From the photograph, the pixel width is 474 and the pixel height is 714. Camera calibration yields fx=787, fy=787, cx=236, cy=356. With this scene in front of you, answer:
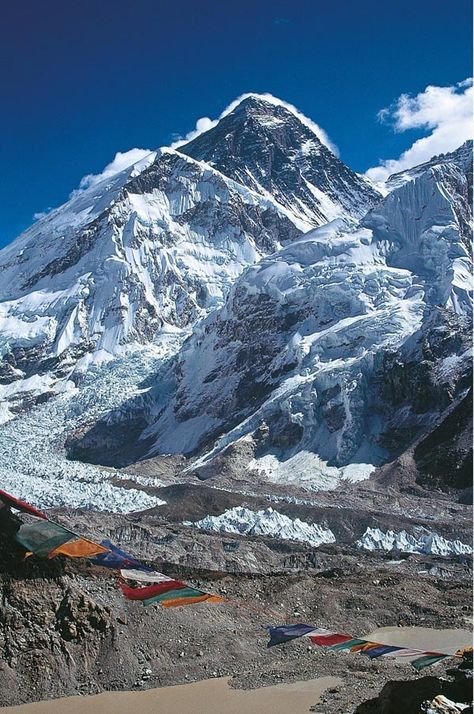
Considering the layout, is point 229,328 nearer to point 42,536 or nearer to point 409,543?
point 409,543

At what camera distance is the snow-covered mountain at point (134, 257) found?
134125mm

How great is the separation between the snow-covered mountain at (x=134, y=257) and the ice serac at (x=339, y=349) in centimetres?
2328

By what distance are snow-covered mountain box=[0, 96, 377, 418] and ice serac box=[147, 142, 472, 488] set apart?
76.4 ft

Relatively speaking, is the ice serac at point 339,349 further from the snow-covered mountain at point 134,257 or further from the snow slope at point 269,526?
the snow-covered mountain at point 134,257

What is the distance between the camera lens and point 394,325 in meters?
90.6

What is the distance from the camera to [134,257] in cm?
14875

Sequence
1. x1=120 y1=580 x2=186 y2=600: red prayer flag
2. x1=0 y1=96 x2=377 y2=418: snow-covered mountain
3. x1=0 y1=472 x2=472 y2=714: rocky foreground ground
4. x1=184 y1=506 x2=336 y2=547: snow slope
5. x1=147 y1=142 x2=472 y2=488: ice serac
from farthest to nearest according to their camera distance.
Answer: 1. x1=0 y1=96 x2=377 y2=418: snow-covered mountain
2. x1=147 y1=142 x2=472 y2=488: ice serac
3. x1=184 y1=506 x2=336 y2=547: snow slope
4. x1=0 y1=472 x2=472 y2=714: rocky foreground ground
5. x1=120 y1=580 x2=186 y2=600: red prayer flag

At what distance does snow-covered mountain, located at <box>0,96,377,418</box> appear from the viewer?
134125 mm

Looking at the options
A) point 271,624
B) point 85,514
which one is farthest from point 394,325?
point 271,624

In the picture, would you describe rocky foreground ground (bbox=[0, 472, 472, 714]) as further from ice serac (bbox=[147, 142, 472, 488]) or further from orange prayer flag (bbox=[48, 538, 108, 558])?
ice serac (bbox=[147, 142, 472, 488])

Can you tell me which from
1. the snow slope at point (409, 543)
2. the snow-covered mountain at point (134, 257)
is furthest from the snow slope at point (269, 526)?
the snow-covered mountain at point (134, 257)

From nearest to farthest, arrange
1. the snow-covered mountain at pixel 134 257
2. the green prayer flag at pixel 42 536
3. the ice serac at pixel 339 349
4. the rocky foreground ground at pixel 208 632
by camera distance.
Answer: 1. the green prayer flag at pixel 42 536
2. the rocky foreground ground at pixel 208 632
3. the ice serac at pixel 339 349
4. the snow-covered mountain at pixel 134 257

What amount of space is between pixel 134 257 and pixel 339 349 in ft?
223

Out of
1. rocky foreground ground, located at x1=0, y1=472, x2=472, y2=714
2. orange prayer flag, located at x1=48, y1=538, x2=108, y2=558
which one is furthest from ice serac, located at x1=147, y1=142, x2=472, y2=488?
orange prayer flag, located at x1=48, y1=538, x2=108, y2=558
